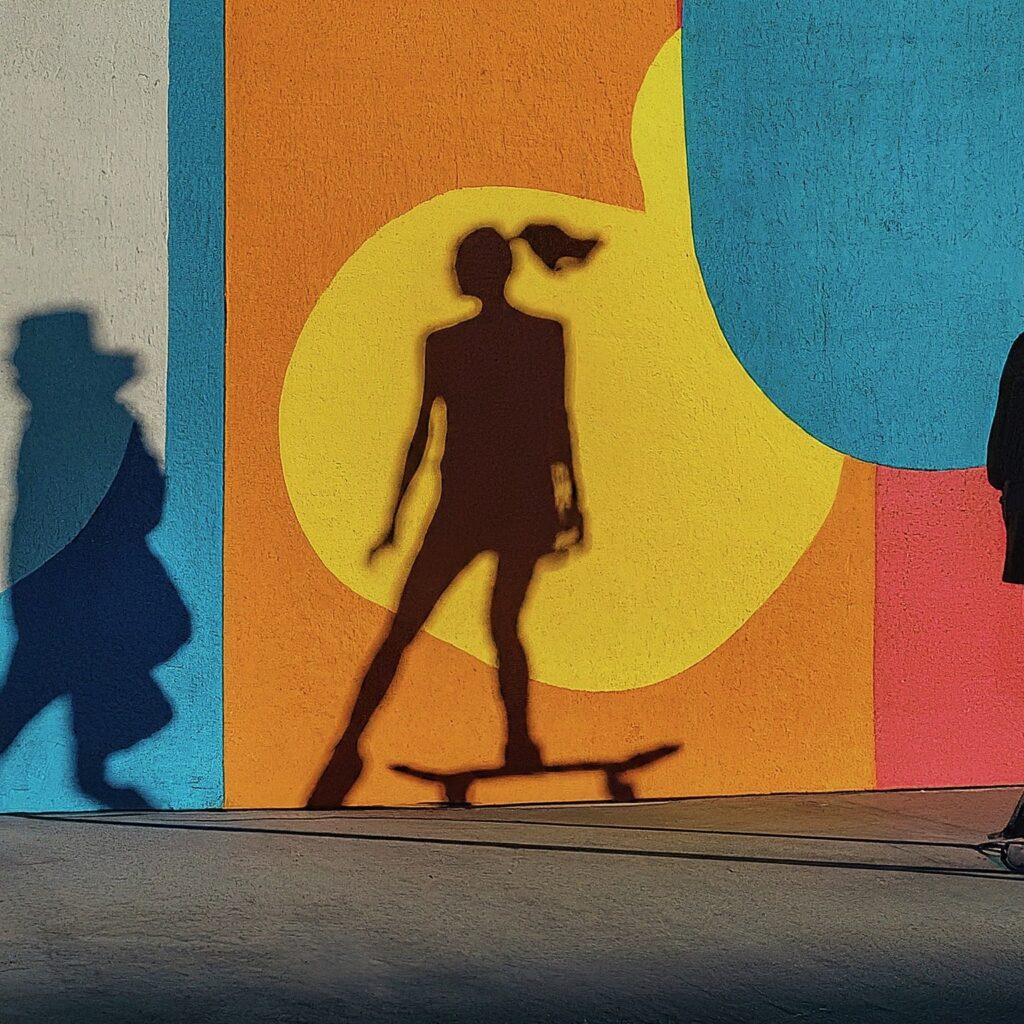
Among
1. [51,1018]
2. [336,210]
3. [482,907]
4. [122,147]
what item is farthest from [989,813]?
[122,147]

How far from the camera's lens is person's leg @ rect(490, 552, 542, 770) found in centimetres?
681

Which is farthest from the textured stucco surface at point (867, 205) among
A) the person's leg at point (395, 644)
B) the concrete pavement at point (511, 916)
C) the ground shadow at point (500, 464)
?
the concrete pavement at point (511, 916)

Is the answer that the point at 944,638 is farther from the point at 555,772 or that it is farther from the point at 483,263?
the point at 483,263

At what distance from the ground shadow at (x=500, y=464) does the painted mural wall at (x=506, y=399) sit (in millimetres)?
16

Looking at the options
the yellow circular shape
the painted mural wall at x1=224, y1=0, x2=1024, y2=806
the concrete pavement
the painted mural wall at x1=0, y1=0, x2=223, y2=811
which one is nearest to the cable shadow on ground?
the concrete pavement

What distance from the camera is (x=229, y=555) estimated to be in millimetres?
6570

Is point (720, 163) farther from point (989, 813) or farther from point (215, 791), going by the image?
point (215, 791)

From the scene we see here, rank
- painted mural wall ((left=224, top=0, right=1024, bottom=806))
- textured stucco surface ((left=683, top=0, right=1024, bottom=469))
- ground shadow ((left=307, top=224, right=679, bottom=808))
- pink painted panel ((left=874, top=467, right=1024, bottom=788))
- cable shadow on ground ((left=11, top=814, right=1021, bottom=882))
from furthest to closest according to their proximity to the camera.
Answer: pink painted panel ((left=874, top=467, right=1024, bottom=788)), textured stucco surface ((left=683, top=0, right=1024, bottom=469)), ground shadow ((left=307, top=224, right=679, bottom=808)), painted mural wall ((left=224, top=0, right=1024, bottom=806)), cable shadow on ground ((left=11, top=814, right=1021, bottom=882))

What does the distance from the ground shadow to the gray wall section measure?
4.11 ft

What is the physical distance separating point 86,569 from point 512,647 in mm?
1910

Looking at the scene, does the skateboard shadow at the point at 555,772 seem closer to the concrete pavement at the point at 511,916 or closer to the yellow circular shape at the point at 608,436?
the concrete pavement at the point at 511,916

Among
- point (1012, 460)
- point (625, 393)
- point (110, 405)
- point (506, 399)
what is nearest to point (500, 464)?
point (506, 399)

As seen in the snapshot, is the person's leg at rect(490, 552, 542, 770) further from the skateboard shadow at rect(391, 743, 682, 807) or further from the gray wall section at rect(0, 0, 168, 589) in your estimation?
the gray wall section at rect(0, 0, 168, 589)

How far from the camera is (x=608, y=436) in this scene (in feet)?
22.7
